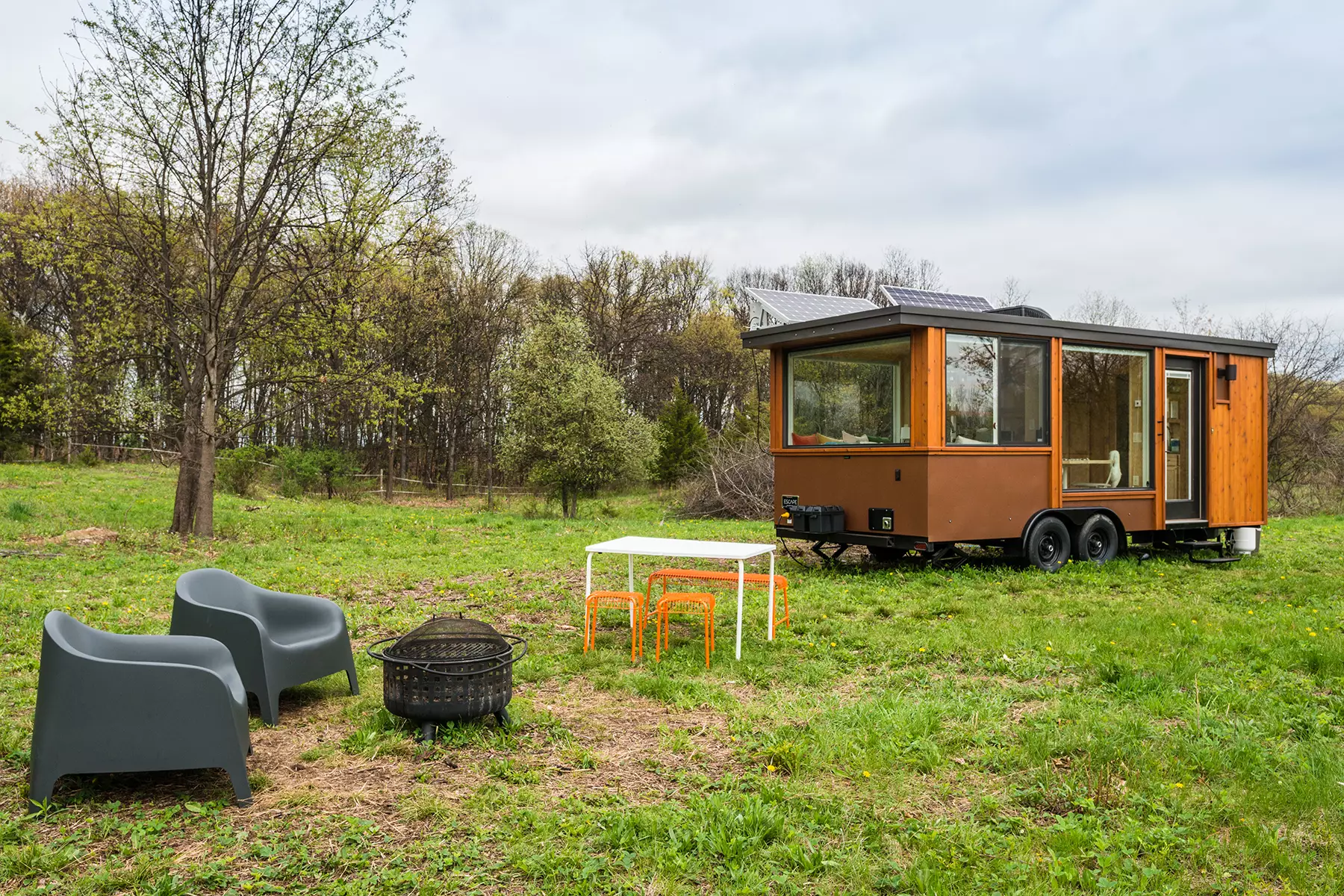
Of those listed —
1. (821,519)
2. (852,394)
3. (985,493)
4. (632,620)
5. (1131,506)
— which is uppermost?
(852,394)

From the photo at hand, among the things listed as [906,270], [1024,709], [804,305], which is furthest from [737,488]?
[906,270]

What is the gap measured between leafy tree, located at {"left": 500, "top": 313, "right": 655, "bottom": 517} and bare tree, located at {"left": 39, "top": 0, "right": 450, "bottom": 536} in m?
7.94

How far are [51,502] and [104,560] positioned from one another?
5228 millimetres

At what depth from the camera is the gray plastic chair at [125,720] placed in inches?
139

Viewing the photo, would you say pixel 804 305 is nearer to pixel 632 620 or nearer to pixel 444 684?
pixel 632 620

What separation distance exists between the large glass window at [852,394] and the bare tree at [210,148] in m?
7.28

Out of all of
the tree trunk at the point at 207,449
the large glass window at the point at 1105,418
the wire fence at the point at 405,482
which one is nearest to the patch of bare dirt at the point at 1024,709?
the large glass window at the point at 1105,418

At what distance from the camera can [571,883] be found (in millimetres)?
2994

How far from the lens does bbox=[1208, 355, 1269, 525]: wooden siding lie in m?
11.2

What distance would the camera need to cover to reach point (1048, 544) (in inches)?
388

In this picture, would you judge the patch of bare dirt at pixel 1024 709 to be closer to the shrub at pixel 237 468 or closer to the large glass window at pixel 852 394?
the large glass window at pixel 852 394

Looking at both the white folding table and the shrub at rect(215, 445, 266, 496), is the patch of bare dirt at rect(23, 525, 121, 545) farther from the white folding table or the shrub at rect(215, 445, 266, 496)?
the white folding table

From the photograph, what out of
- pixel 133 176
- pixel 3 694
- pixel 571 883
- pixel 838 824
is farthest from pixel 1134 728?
pixel 133 176

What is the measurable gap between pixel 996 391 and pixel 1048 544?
1851 mm
